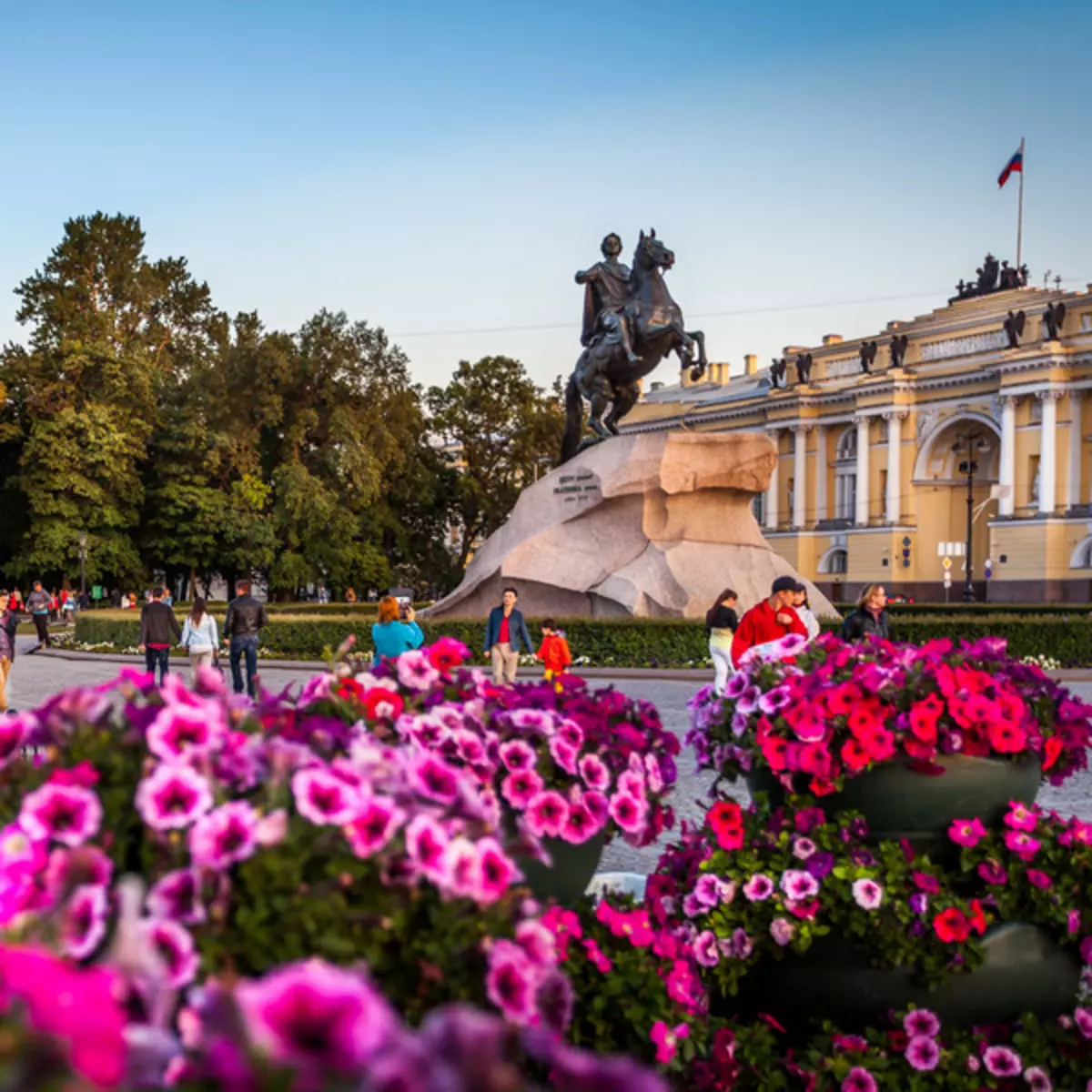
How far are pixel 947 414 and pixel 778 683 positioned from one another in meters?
71.9

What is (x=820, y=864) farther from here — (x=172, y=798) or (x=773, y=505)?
(x=773, y=505)

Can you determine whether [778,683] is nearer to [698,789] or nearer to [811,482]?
[698,789]

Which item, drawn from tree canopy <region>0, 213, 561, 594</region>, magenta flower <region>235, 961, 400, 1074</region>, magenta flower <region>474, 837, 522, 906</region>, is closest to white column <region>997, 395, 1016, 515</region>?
tree canopy <region>0, 213, 561, 594</region>

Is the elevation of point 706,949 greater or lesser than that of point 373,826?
lesser

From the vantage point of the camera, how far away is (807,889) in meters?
4.00

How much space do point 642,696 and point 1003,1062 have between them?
45.4 feet

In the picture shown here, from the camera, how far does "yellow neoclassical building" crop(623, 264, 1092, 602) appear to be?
65.9 meters

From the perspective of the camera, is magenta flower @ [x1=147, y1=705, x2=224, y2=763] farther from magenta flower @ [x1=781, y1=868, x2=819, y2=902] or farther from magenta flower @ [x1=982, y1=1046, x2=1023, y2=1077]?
magenta flower @ [x1=982, y1=1046, x2=1023, y2=1077]

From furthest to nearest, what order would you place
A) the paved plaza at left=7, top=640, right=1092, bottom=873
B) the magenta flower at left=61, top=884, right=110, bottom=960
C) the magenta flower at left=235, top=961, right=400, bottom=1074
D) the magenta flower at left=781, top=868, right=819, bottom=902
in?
the paved plaza at left=7, top=640, right=1092, bottom=873 → the magenta flower at left=781, top=868, right=819, bottom=902 → the magenta flower at left=61, top=884, right=110, bottom=960 → the magenta flower at left=235, top=961, right=400, bottom=1074

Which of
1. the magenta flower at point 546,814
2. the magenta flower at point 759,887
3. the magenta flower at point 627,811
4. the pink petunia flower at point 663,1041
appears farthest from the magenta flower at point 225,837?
the magenta flower at point 759,887

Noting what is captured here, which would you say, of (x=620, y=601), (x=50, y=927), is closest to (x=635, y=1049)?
(x=50, y=927)

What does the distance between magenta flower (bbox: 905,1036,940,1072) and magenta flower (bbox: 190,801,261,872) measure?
2527 millimetres

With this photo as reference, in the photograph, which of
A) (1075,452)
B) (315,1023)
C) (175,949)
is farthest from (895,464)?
(315,1023)

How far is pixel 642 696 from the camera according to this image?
17734 millimetres
